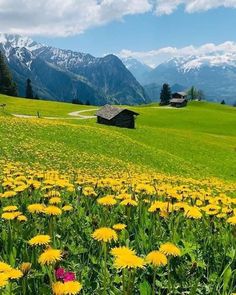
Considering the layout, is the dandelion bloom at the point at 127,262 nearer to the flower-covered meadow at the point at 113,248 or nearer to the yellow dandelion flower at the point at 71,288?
the flower-covered meadow at the point at 113,248

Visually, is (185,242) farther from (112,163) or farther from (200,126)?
(200,126)

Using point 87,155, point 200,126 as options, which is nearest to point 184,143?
point 87,155

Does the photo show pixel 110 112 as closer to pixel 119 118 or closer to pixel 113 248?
pixel 119 118

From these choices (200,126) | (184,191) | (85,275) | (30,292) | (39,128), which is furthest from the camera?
(200,126)

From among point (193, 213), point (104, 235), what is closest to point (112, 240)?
point (193, 213)

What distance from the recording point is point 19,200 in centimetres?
659

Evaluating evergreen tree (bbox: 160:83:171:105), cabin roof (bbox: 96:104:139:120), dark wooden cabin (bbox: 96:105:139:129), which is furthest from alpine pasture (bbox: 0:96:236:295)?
evergreen tree (bbox: 160:83:171:105)

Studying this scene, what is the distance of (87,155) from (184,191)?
2199cm

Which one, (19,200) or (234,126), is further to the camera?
(234,126)

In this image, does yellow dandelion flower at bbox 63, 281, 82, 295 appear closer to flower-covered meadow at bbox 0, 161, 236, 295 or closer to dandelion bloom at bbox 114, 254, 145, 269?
flower-covered meadow at bbox 0, 161, 236, 295

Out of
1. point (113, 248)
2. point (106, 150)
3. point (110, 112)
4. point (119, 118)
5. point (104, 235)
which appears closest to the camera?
point (104, 235)

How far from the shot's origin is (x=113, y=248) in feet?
12.9

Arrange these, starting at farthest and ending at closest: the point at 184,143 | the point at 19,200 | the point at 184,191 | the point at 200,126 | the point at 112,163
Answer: the point at 200,126 → the point at 184,143 → the point at 112,163 → the point at 184,191 → the point at 19,200

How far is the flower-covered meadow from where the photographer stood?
10.6ft
